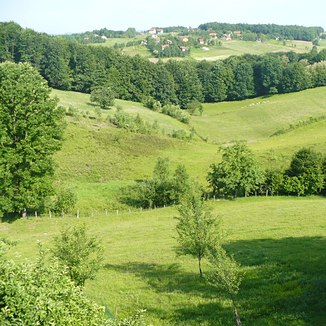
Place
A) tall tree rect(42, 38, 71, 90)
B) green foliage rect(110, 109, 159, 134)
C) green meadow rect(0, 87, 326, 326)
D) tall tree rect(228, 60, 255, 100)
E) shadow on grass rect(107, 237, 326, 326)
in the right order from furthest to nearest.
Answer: tall tree rect(228, 60, 255, 100)
tall tree rect(42, 38, 71, 90)
green foliage rect(110, 109, 159, 134)
green meadow rect(0, 87, 326, 326)
shadow on grass rect(107, 237, 326, 326)

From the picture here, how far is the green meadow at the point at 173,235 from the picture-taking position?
26594 millimetres

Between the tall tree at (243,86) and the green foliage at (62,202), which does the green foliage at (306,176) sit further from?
the tall tree at (243,86)

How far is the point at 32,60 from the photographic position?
14750cm

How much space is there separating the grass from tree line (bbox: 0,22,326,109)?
9997cm

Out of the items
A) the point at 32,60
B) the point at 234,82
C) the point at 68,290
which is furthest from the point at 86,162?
the point at 234,82

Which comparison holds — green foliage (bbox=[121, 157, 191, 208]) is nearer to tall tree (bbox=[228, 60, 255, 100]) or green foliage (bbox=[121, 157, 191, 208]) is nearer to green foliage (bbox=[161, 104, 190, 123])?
green foliage (bbox=[161, 104, 190, 123])

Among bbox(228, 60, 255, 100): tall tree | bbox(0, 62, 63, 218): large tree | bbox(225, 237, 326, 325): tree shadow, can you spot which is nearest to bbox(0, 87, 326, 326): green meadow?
bbox(225, 237, 326, 325): tree shadow

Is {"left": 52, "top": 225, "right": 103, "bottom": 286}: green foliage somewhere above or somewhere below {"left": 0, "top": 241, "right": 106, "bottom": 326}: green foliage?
below

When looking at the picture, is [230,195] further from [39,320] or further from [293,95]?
[293,95]

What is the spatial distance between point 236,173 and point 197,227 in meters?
27.7

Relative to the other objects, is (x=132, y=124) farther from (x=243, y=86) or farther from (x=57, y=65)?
(x=243, y=86)

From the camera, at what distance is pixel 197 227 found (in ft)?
98.6

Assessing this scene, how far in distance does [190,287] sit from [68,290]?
15.5 m

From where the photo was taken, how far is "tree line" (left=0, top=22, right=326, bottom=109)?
472 ft
